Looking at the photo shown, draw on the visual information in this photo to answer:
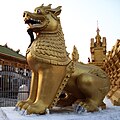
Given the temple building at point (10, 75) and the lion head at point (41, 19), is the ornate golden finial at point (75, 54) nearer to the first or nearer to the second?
the lion head at point (41, 19)

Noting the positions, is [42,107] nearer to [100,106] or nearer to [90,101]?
[90,101]

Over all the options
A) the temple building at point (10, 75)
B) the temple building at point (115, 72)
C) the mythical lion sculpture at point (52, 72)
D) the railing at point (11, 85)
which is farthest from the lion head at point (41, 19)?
the temple building at point (10, 75)

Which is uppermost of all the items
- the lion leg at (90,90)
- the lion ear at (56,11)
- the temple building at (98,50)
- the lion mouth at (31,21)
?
the temple building at (98,50)

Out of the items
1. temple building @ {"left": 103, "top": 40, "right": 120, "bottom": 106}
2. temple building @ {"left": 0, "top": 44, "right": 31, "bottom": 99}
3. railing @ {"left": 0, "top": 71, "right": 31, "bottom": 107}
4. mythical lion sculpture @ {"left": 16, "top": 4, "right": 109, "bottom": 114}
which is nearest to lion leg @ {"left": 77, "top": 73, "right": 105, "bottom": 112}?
mythical lion sculpture @ {"left": 16, "top": 4, "right": 109, "bottom": 114}

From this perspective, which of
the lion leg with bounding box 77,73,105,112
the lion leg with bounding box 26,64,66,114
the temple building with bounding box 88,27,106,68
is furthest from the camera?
the temple building with bounding box 88,27,106,68

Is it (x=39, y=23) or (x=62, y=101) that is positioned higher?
(x=39, y=23)

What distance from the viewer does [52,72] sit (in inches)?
77.5

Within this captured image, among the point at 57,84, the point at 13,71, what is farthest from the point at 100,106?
the point at 13,71

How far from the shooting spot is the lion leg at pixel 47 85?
193cm

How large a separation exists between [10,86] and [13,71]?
94 centimetres

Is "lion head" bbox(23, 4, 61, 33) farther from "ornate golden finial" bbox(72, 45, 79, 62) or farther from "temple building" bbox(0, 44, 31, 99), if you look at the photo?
"temple building" bbox(0, 44, 31, 99)

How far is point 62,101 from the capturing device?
8.35 feet

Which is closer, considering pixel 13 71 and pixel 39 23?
pixel 39 23

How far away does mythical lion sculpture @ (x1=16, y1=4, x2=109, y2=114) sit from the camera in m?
1.95
